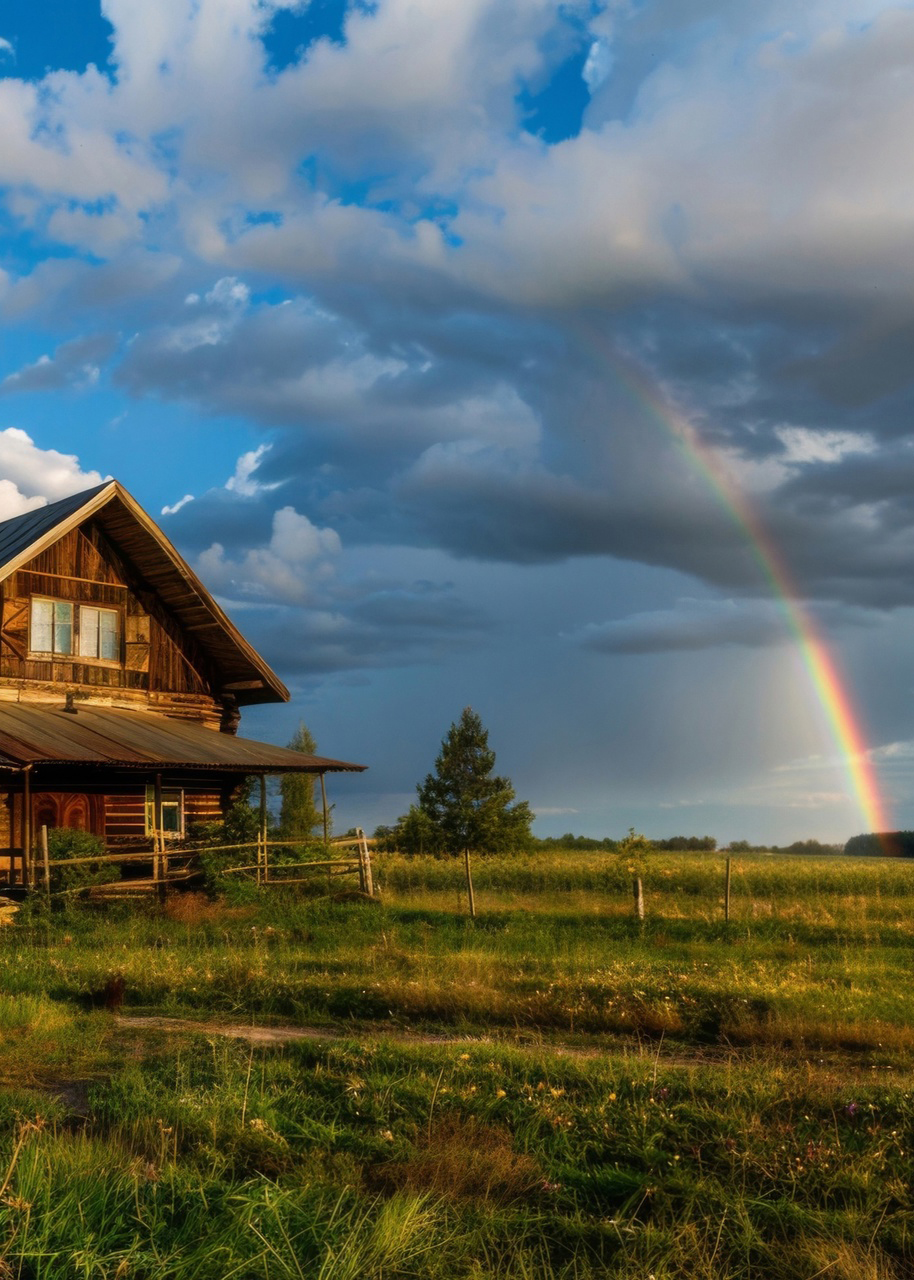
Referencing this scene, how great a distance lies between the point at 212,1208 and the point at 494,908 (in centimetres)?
1740

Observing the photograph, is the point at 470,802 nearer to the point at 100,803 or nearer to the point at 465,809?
the point at 465,809

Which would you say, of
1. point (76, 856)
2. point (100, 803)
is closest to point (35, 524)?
point (100, 803)

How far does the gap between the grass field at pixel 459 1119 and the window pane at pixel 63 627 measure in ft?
42.1

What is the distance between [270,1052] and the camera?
9.04m

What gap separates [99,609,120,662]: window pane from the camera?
27.3 m

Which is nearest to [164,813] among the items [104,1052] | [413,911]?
[413,911]

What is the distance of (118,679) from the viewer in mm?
27688

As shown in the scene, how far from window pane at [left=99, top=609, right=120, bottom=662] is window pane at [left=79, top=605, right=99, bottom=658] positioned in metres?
0.13

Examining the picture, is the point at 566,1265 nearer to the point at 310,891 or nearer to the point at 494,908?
the point at 494,908

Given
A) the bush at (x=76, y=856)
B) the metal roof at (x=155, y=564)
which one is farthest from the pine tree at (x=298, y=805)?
the bush at (x=76, y=856)

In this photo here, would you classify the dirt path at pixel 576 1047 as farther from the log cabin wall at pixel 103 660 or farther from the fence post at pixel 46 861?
the log cabin wall at pixel 103 660

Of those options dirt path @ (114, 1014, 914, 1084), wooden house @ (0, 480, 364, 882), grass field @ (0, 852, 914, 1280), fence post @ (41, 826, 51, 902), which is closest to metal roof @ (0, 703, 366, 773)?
wooden house @ (0, 480, 364, 882)

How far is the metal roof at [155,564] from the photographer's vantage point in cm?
2545

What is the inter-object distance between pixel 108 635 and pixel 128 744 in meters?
5.23
